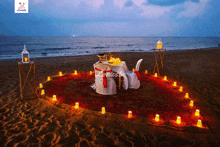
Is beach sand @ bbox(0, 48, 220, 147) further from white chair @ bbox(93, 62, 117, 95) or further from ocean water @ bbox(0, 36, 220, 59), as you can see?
ocean water @ bbox(0, 36, 220, 59)

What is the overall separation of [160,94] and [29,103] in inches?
145

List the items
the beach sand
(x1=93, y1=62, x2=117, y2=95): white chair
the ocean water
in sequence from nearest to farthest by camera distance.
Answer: the beach sand, (x1=93, y1=62, x2=117, y2=95): white chair, the ocean water

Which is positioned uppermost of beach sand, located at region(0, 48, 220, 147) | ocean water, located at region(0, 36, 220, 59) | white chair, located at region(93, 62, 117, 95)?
ocean water, located at region(0, 36, 220, 59)

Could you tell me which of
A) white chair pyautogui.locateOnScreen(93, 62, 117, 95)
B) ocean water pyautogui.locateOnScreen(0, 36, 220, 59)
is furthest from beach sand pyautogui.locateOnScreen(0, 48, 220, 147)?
ocean water pyautogui.locateOnScreen(0, 36, 220, 59)

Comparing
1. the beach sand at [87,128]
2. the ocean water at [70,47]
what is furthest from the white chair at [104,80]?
the ocean water at [70,47]

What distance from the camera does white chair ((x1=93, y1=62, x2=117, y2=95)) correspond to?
404cm

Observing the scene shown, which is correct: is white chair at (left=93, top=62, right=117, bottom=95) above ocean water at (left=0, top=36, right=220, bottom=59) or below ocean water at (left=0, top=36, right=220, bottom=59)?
below

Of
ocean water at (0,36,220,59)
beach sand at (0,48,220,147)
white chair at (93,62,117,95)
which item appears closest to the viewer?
beach sand at (0,48,220,147)

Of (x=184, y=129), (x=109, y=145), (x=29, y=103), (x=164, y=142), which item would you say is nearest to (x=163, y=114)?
(x=184, y=129)

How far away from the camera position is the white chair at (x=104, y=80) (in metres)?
4.04

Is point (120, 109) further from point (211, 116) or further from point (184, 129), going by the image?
point (211, 116)

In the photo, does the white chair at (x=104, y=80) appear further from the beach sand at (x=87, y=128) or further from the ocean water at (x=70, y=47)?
the ocean water at (x=70, y=47)

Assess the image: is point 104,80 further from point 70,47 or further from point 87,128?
point 70,47

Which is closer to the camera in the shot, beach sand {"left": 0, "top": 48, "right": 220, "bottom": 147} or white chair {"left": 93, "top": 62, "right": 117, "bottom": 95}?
beach sand {"left": 0, "top": 48, "right": 220, "bottom": 147}
